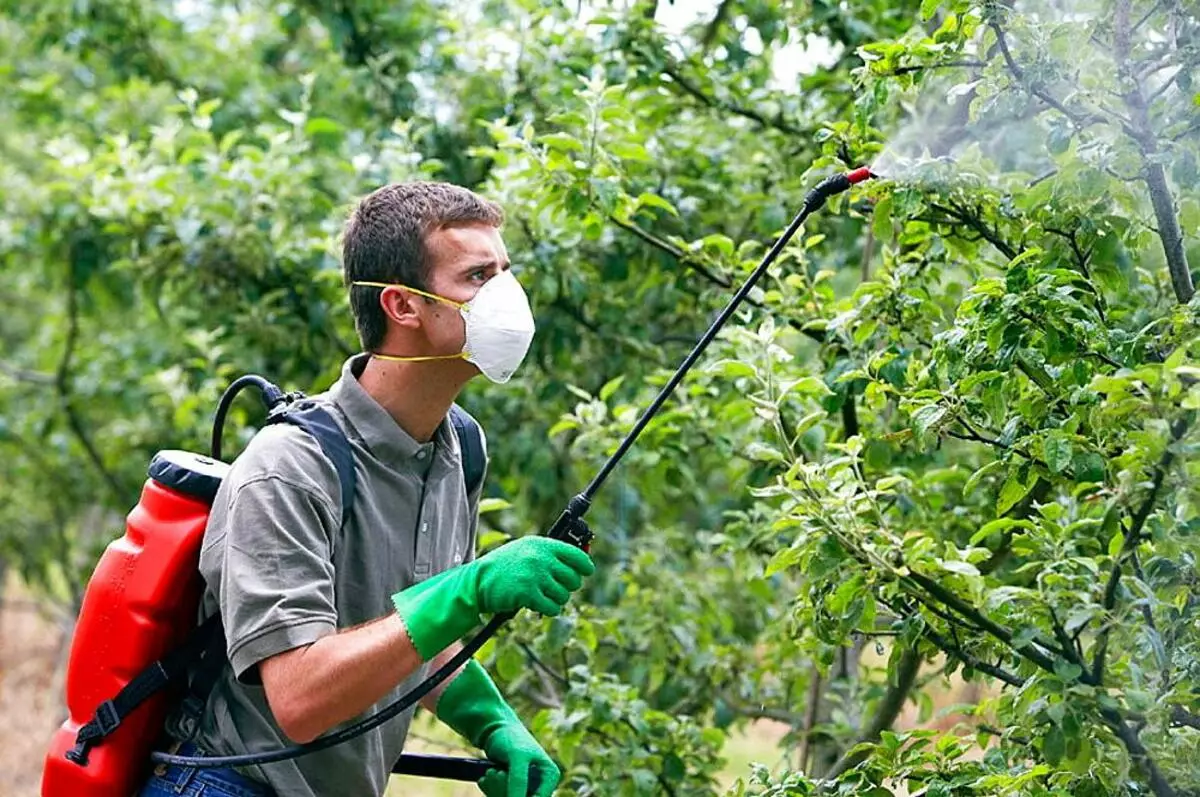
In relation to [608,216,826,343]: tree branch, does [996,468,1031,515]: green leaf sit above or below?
below

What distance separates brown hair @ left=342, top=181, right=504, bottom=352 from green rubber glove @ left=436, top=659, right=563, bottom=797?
2.33ft

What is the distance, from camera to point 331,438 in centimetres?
255

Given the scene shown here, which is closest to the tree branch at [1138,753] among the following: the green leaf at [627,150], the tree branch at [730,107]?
the green leaf at [627,150]

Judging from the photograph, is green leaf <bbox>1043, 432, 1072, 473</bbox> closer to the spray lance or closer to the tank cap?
the spray lance

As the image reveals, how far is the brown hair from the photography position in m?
2.73

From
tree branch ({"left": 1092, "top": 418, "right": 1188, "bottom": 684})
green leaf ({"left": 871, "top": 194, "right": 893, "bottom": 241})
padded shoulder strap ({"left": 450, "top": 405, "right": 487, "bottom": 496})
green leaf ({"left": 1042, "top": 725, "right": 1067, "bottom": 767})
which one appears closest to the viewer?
tree branch ({"left": 1092, "top": 418, "right": 1188, "bottom": 684})

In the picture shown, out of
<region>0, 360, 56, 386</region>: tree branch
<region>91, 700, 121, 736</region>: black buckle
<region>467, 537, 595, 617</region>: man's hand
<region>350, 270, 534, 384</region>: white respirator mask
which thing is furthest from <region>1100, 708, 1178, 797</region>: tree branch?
<region>0, 360, 56, 386</region>: tree branch

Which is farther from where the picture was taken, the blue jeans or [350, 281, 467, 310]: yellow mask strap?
[350, 281, 467, 310]: yellow mask strap

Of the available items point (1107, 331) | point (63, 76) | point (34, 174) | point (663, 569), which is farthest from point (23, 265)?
point (1107, 331)

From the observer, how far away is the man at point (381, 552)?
7.63 feet

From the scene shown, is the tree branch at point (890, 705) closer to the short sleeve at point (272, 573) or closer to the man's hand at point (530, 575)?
the man's hand at point (530, 575)

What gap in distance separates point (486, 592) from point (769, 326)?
1.02 metres

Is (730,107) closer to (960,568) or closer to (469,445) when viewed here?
(469,445)

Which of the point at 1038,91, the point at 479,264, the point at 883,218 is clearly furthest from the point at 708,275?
the point at 1038,91
